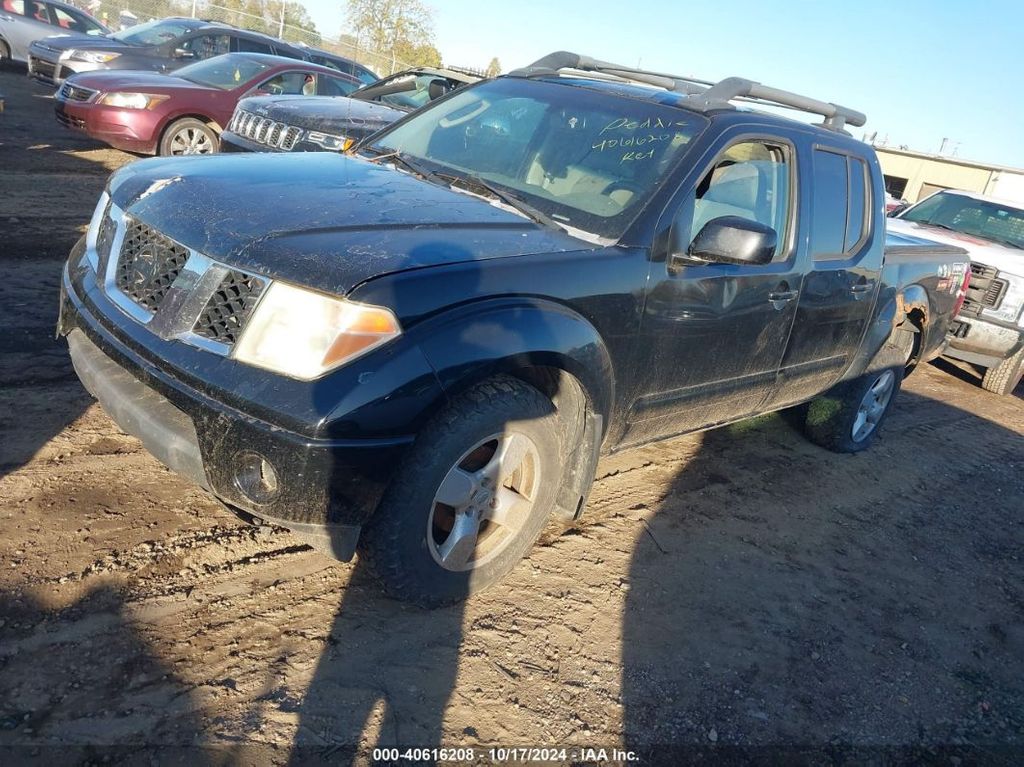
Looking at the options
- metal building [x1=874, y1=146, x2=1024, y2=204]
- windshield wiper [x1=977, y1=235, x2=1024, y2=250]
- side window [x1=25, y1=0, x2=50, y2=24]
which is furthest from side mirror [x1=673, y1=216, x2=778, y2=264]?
metal building [x1=874, y1=146, x2=1024, y2=204]

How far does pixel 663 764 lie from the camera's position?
2.43 meters

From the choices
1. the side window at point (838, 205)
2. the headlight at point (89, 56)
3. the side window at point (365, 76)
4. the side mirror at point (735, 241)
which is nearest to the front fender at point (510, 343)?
the side mirror at point (735, 241)

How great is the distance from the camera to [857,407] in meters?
5.09

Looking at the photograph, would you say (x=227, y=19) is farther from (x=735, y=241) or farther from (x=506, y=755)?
(x=506, y=755)

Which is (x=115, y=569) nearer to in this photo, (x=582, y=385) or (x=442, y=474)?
(x=442, y=474)

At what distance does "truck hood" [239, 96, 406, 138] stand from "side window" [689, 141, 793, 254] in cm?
459

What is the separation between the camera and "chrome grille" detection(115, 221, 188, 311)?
2.59 m

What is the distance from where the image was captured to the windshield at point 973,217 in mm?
8414

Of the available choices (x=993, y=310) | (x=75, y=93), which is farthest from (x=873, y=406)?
(x=75, y=93)

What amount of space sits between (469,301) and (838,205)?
8.57ft

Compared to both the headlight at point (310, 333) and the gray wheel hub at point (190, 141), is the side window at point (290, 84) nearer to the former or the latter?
the gray wheel hub at point (190, 141)

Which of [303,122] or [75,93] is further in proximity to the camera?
[75,93]

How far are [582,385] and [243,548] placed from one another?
1451mm

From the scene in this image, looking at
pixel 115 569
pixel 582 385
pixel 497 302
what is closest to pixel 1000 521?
pixel 582 385
